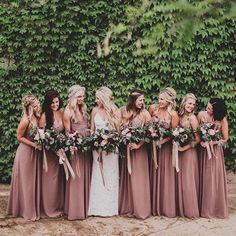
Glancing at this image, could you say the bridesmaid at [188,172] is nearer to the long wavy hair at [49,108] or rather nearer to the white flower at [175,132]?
the white flower at [175,132]

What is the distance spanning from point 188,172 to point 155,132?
0.82m

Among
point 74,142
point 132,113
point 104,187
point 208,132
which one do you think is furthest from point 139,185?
point 208,132

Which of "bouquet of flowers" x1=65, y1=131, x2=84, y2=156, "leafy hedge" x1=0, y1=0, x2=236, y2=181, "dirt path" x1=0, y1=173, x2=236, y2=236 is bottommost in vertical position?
"dirt path" x1=0, y1=173, x2=236, y2=236

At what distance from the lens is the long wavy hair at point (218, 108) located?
264 inches

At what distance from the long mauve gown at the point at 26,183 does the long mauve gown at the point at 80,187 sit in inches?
18.7

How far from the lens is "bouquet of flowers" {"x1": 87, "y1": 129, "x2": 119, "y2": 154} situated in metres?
6.57

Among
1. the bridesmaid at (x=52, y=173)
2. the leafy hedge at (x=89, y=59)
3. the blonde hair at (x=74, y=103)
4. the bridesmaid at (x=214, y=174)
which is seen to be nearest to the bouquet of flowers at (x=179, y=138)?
the bridesmaid at (x=214, y=174)

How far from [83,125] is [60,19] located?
312 centimetres

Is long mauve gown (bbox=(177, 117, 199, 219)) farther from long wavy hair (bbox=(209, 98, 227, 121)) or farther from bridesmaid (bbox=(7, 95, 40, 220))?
bridesmaid (bbox=(7, 95, 40, 220))

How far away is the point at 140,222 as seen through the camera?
21.8 feet

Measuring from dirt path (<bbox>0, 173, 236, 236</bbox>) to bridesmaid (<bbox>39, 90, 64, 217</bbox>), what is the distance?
0.79 ft

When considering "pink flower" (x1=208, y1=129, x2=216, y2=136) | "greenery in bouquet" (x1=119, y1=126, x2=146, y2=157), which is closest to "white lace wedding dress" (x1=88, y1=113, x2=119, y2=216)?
"greenery in bouquet" (x1=119, y1=126, x2=146, y2=157)

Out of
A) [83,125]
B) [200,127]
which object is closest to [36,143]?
[83,125]

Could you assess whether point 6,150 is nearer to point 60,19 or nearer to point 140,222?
point 60,19
